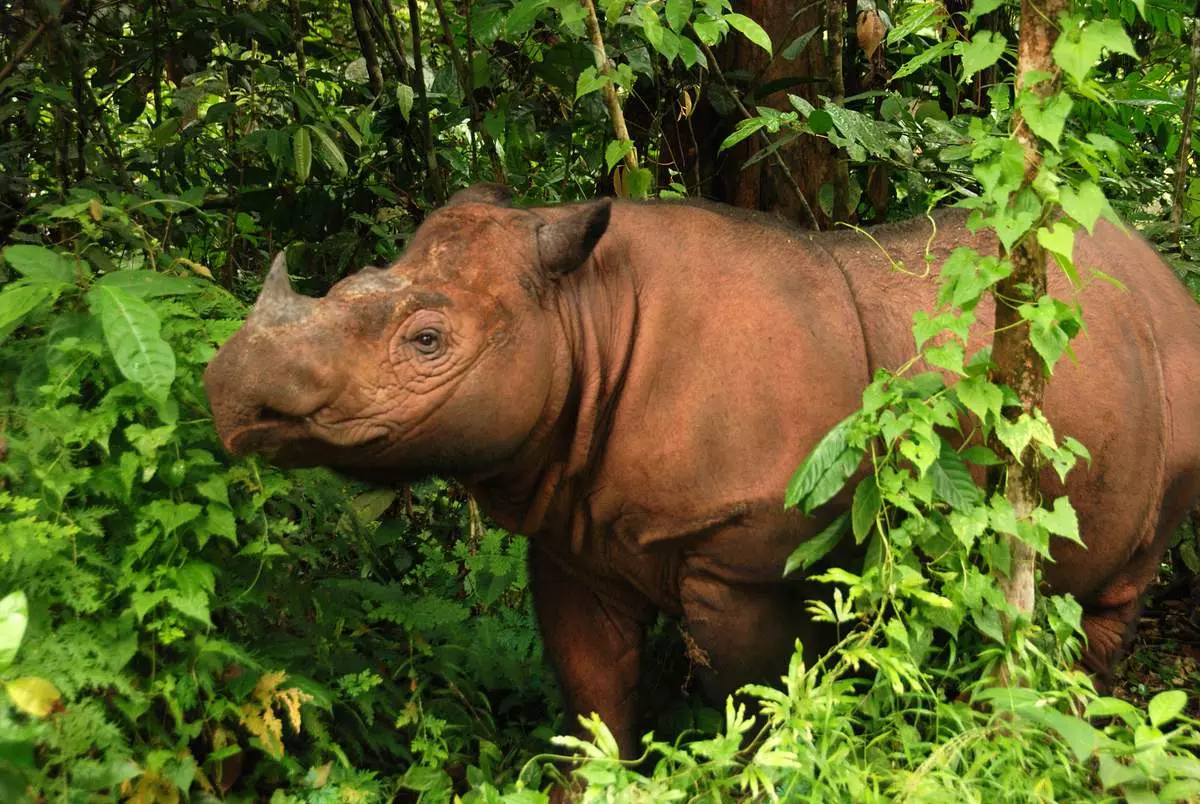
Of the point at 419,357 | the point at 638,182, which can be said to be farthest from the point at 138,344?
the point at 638,182

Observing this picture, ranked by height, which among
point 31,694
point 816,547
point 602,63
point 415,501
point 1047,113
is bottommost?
point 415,501

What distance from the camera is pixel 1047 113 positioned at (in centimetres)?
292

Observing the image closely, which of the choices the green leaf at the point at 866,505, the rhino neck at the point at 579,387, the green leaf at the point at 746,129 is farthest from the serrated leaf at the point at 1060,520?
the green leaf at the point at 746,129

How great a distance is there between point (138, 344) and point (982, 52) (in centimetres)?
210

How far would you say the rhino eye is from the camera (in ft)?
11.0

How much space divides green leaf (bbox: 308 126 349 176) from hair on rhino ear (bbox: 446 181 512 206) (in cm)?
153

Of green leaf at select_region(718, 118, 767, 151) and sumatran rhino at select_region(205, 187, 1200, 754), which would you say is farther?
green leaf at select_region(718, 118, 767, 151)

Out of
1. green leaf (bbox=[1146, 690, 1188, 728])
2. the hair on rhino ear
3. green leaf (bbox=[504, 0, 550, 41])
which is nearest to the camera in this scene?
green leaf (bbox=[1146, 690, 1188, 728])

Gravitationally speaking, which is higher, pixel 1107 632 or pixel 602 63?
pixel 602 63

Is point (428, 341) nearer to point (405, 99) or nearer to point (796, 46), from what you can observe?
point (405, 99)

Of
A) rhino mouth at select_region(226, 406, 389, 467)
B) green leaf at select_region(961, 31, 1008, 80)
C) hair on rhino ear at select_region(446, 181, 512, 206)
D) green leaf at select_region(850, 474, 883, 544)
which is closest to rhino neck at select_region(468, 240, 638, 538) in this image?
hair on rhino ear at select_region(446, 181, 512, 206)

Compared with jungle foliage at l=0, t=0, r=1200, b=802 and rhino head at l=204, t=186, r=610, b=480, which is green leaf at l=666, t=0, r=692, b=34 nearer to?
jungle foliage at l=0, t=0, r=1200, b=802

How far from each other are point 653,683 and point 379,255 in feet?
7.41

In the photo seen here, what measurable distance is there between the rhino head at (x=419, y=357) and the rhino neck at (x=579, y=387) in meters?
0.03
